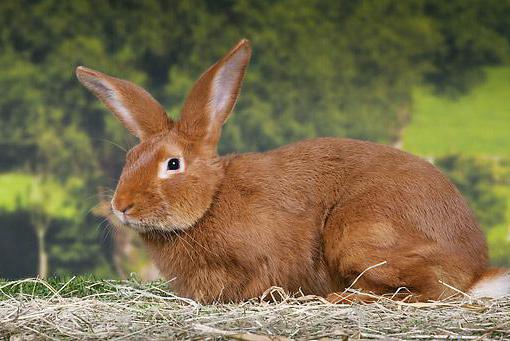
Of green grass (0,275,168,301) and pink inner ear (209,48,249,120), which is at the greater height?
pink inner ear (209,48,249,120)

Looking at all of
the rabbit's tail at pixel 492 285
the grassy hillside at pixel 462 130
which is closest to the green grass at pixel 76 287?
the rabbit's tail at pixel 492 285

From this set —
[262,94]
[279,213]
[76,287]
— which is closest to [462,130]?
[262,94]

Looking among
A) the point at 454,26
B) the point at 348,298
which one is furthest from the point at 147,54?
the point at 348,298

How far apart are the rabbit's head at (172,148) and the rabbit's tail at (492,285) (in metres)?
1.12

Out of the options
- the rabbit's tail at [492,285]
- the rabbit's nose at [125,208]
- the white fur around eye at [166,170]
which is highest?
the white fur around eye at [166,170]

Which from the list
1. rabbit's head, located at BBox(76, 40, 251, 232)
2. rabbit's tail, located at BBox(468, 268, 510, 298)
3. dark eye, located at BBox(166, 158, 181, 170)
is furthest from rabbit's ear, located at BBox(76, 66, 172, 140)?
rabbit's tail, located at BBox(468, 268, 510, 298)

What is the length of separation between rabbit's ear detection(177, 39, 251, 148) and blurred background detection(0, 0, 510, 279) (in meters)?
1.81

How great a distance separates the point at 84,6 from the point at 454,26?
2.46 metres

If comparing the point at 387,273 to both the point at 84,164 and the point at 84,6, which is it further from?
the point at 84,6

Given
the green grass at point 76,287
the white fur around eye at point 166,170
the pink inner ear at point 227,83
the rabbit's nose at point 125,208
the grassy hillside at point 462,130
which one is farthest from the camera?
the grassy hillside at point 462,130

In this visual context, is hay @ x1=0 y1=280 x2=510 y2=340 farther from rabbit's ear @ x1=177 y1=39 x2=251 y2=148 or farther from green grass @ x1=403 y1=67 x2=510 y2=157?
green grass @ x1=403 y1=67 x2=510 y2=157

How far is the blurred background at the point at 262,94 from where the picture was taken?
17.1 feet

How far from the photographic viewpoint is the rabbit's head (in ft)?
10.2

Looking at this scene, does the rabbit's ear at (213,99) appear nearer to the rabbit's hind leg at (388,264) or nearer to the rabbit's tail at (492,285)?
Result: the rabbit's hind leg at (388,264)
